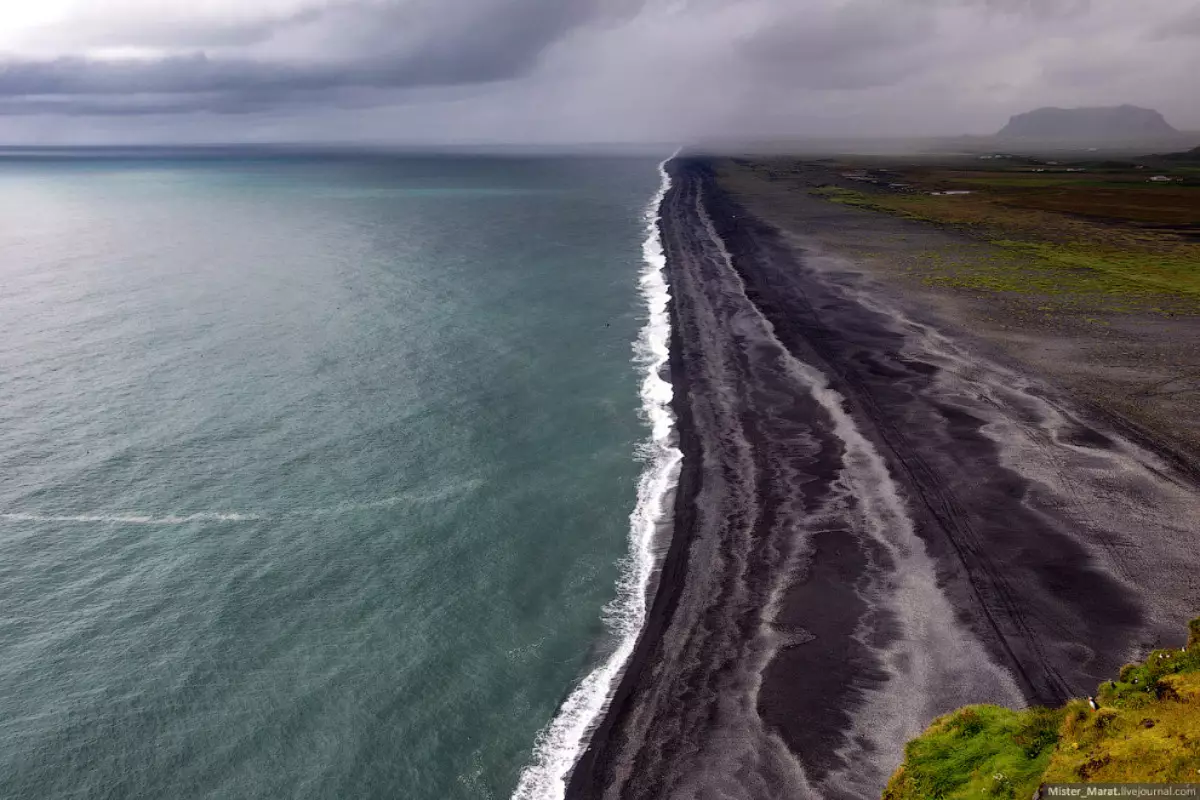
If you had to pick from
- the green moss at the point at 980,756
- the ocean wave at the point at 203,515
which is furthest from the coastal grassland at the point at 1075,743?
the ocean wave at the point at 203,515

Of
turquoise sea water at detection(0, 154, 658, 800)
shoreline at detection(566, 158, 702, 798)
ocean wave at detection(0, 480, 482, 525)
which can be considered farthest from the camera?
ocean wave at detection(0, 480, 482, 525)

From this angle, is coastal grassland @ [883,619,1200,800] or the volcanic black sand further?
the volcanic black sand

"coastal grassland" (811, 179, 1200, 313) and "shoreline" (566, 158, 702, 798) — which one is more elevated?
"coastal grassland" (811, 179, 1200, 313)

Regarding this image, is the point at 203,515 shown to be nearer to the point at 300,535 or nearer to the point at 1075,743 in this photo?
the point at 300,535

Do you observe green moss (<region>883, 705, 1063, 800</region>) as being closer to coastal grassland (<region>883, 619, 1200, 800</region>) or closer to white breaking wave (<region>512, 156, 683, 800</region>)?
coastal grassland (<region>883, 619, 1200, 800</region>)

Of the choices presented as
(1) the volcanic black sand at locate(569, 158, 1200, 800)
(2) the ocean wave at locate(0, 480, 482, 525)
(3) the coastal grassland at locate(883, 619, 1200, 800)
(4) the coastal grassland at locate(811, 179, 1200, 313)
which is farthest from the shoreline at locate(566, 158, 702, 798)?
(4) the coastal grassland at locate(811, 179, 1200, 313)

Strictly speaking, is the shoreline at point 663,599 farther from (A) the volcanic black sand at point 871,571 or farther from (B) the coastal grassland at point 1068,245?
(B) the coastal grassland at point 1068,245

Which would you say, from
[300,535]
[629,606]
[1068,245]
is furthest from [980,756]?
[1068,245]

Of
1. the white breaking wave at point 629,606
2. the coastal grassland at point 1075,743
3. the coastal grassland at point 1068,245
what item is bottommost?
the white breaking wave at point 629,606
